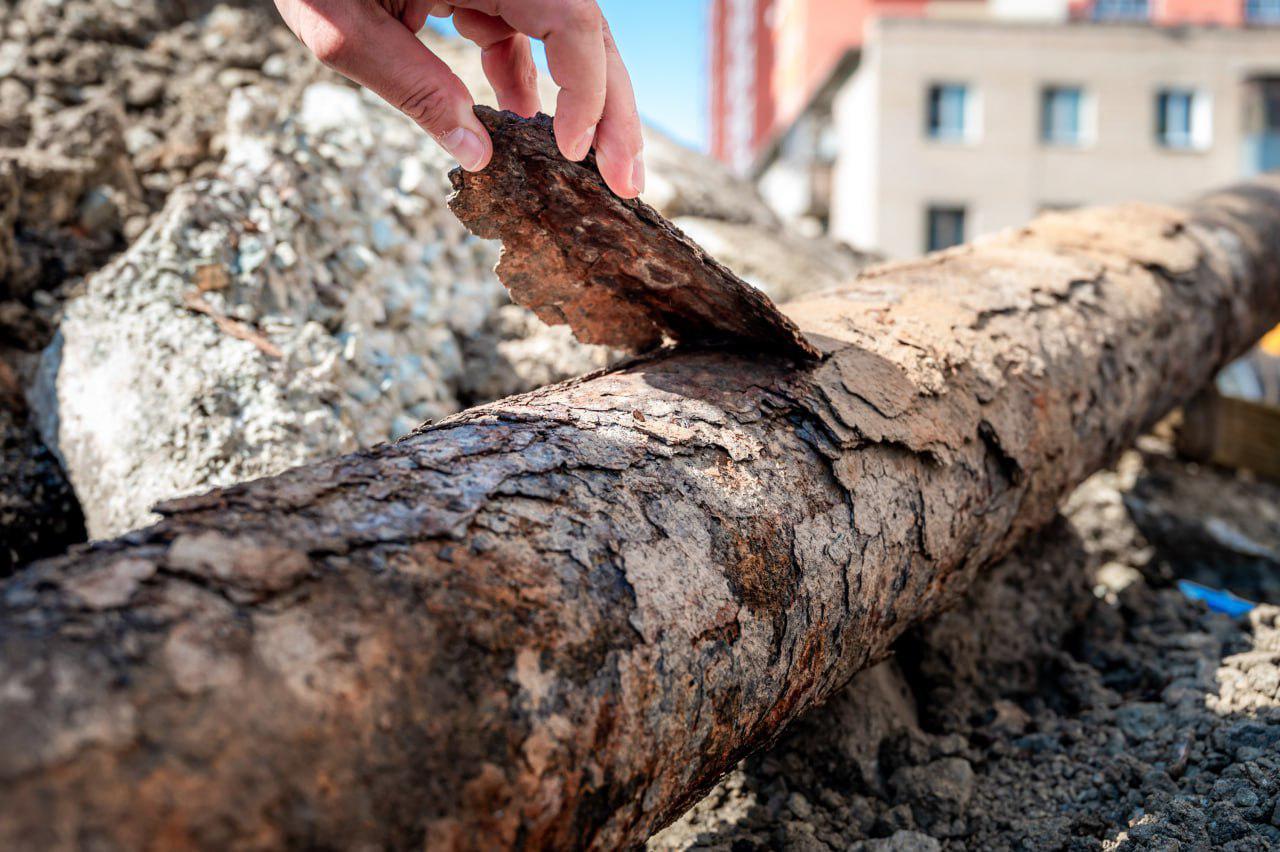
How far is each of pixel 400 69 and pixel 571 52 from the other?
308 mm

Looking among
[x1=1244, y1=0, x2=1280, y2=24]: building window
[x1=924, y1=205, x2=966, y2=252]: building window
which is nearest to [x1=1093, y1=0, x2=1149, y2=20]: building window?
[x1=1244, y1=0, x2=1280, y2=24]: building window

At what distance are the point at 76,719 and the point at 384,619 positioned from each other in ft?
0.92

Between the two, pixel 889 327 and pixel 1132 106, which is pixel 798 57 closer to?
pixel 1132 106

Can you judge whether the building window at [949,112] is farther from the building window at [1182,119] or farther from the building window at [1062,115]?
the building window at [1182,119]

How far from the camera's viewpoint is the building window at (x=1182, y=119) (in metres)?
16.6

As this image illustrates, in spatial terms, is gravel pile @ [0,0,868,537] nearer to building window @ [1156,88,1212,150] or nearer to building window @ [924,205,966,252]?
building window @ [924,205,966,252]

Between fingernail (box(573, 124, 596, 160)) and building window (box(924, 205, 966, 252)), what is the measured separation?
638 inches

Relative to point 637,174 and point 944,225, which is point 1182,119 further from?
point 637,174

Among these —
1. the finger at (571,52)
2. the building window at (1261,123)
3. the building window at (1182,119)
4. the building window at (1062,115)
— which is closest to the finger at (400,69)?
the finger at (571,52)

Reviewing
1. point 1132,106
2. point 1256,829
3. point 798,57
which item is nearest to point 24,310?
point 1256,829

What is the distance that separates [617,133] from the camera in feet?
4.67

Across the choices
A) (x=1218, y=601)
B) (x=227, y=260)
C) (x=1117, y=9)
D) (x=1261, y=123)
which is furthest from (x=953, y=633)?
(x=1117, y=9)

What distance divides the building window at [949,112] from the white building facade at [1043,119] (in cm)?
2

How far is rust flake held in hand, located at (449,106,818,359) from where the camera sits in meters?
1.43
